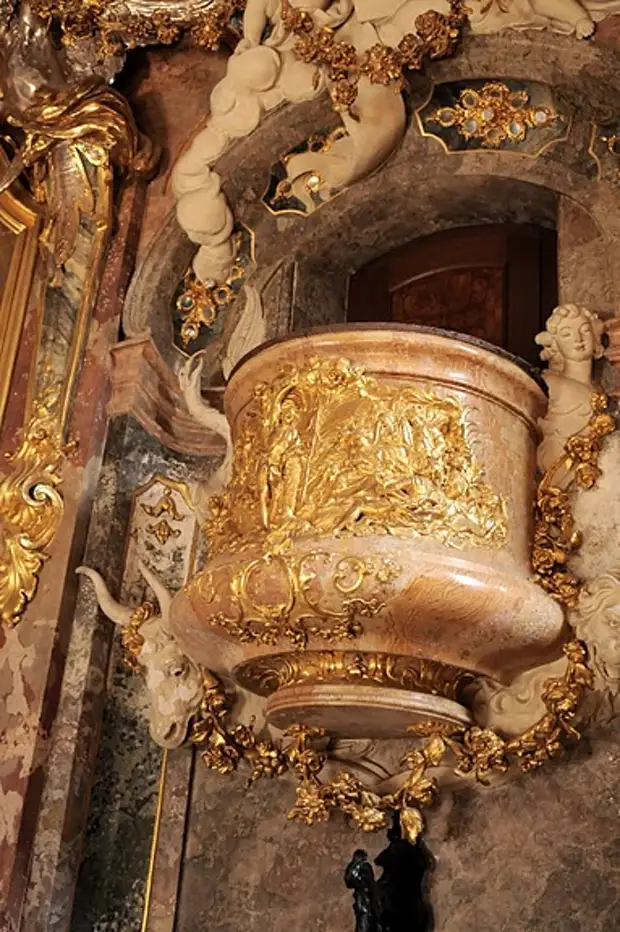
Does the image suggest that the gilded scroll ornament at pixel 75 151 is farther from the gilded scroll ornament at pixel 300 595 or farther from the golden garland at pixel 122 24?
the gilded scroll ornament at pixel 300 595

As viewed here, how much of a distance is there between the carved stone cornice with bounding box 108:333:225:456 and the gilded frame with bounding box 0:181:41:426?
0.64 meters

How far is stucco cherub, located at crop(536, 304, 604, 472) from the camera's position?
14.7 ft

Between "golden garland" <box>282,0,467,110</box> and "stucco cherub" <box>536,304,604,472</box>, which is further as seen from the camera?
"golden garland" <box>282,0,467,110</box>

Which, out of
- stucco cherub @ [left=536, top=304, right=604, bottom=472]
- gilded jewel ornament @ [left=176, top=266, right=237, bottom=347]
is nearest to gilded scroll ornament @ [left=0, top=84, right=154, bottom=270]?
gilded jewel ornament @ [left=176, top=266, right=237, bottom=347]

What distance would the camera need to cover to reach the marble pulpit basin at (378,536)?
12.5 ft

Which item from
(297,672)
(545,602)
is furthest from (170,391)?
(545,602)

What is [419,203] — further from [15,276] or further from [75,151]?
[15,276]

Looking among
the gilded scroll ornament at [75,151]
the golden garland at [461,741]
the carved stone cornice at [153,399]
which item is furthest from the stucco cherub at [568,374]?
the gilded scroll ornament at [75,151]

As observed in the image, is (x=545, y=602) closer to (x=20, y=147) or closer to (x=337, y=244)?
(x=337, y=244)

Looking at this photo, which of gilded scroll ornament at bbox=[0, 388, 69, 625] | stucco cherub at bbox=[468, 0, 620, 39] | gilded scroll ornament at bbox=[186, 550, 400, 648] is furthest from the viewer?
gilded scroll ornament at bbox=[0, 388, 69, 625]

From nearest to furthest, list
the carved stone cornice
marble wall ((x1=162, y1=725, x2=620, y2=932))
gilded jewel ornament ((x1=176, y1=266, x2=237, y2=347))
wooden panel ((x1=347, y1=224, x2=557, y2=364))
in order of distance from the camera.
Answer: marble wall ((x1=162, y1=725, x2=620, y2=932)) → the carved stone cornice → wooden panel ((x1=347, y1=224, x2=557, y2=364)) → gilded jewel ornament ((x1=176, y1=266, x2=237, y2=347))

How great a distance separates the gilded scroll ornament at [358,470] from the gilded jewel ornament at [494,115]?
1.72m

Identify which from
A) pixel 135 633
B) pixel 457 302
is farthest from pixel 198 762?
pixel 457 302

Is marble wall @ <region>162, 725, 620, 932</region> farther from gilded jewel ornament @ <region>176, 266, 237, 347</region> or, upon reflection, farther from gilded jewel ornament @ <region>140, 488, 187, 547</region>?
gilded jewel ornament @ <region>176, 266, 237, 347</region>
